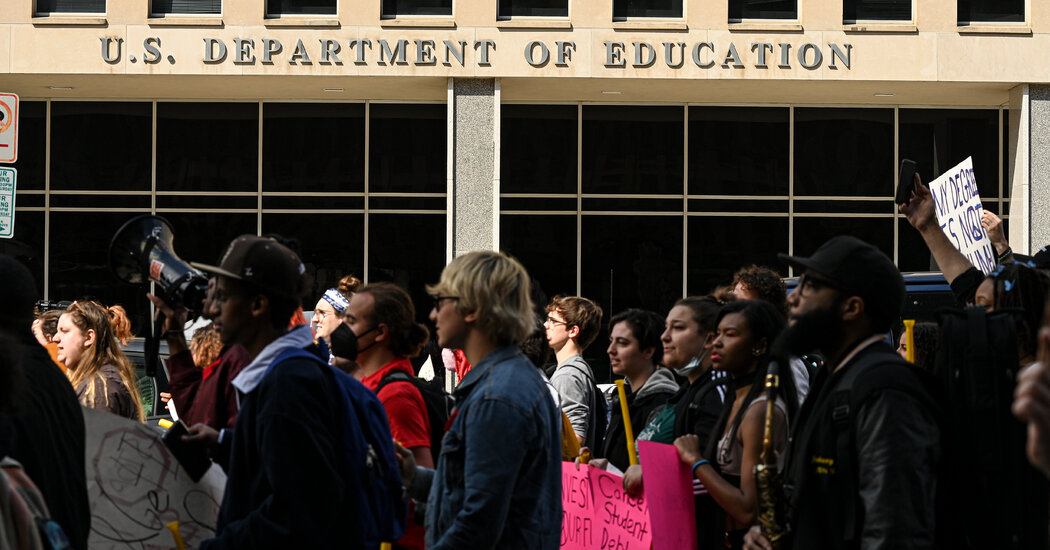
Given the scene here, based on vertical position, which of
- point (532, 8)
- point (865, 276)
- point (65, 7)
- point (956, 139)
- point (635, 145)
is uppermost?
point (532, 8)

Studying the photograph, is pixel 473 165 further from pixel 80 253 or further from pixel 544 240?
pixel 80 253

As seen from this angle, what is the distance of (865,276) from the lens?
388 centimetres

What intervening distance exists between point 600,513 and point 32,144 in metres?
17.6

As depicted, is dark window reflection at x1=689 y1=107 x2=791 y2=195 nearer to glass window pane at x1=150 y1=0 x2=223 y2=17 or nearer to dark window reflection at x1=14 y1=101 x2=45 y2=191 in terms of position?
glass window pane at x1=150 y1=0 x2=223 y2=17

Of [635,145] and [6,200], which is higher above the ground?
[635,145]

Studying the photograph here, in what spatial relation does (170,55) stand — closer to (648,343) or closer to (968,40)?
(968,40)

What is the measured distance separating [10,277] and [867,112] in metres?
19.2

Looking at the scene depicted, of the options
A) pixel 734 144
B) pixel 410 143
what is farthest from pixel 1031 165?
pixel 410 143

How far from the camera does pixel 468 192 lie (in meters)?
19.7

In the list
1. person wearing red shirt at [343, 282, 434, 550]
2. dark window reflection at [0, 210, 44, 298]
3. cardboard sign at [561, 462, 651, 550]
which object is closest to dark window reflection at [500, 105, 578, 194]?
dark window reflection at [0, 210, 44, 298]

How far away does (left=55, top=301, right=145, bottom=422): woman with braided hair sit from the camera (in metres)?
6.83

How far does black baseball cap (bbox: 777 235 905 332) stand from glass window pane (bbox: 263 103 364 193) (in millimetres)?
17470

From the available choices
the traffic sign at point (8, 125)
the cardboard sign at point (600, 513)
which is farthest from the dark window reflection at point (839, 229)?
the cardboard sign at point (600, 513)

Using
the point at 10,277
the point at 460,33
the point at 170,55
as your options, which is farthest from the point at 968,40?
the point at 10,277
